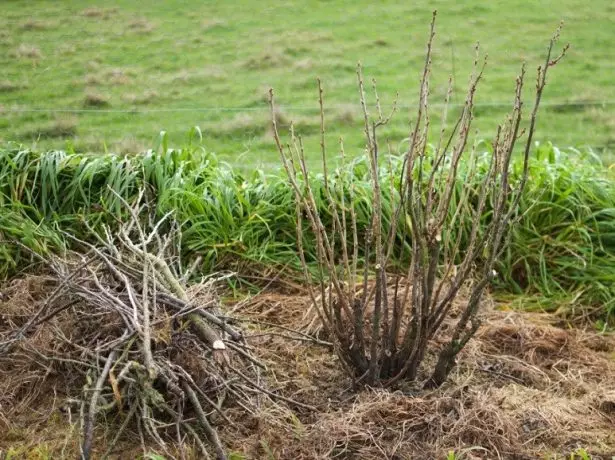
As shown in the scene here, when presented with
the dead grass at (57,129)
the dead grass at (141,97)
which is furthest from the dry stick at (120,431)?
the dead grass at (141,97)

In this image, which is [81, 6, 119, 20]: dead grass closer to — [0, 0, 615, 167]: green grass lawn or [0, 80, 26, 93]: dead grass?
[0, 0, 615, 167]: green grass lawn

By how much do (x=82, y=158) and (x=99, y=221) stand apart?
66 centimetres

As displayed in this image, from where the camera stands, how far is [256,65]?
10266 millimetres

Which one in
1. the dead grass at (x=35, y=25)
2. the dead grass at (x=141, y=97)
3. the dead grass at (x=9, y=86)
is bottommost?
the dead grass at (x=141, y=97)

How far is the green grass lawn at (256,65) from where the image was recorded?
827 centimetres

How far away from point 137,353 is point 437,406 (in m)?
1.24

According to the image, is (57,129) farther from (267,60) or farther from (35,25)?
(267,60)

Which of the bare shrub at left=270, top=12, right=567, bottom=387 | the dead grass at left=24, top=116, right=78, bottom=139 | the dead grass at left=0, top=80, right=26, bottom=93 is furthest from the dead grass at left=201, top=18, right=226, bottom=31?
the bare shrub at left=270, top=12, right=567, bottom=387

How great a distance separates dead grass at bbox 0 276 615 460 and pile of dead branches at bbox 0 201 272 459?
0.10m

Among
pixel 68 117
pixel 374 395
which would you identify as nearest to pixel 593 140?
pixel 68 117

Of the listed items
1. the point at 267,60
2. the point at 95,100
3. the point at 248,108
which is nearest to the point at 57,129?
the point at 95,100

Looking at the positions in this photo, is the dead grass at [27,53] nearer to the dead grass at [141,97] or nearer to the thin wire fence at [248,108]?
the dead grass at [141,97]

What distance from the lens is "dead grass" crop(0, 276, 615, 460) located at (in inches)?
142

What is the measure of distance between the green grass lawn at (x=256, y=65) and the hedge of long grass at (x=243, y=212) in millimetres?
1154
